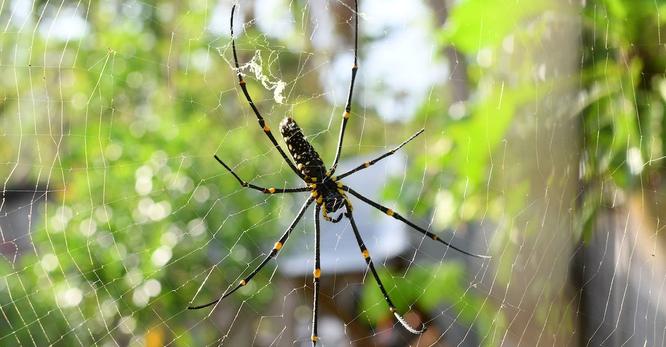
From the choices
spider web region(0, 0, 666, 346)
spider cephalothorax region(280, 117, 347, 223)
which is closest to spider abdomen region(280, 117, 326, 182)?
spider cephalothorax region(280, 117, 347, 223)

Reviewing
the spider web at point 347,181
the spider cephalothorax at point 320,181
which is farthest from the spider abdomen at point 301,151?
the spider web at point 347,181

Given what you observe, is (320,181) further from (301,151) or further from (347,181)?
(347,181)

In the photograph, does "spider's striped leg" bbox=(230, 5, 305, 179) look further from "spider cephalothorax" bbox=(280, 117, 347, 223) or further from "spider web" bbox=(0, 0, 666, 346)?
"spider web" bbox=(0, 0, 666, 346)

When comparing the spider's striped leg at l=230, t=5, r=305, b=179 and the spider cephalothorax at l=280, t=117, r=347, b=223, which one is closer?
the spider's striped leg at l=230, t=5, r=305, b=179

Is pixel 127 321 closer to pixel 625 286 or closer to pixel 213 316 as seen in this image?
pixel 213 316

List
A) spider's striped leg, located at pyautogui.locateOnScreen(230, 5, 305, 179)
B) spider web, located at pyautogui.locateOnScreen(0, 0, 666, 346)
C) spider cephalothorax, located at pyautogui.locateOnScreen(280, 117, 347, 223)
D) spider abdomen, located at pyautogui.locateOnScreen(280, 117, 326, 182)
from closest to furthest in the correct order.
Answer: spider web, located at pyautogui.locateOnScreen(0, 0, 666, 346) < spider's striped leg, located at pyautogui.locateOnScreen(230, 5, 305, 179) < spider abdomen, located at pyautogui.locateOnScreen(280, 117, 326, 182) < spider cephalothorax, located at pyautogui.locateOnScreen(280, 117, 347, 223)

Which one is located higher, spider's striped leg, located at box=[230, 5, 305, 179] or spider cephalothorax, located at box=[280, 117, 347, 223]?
spider's striped leg, located at box=[230, 5, 305, 179]
